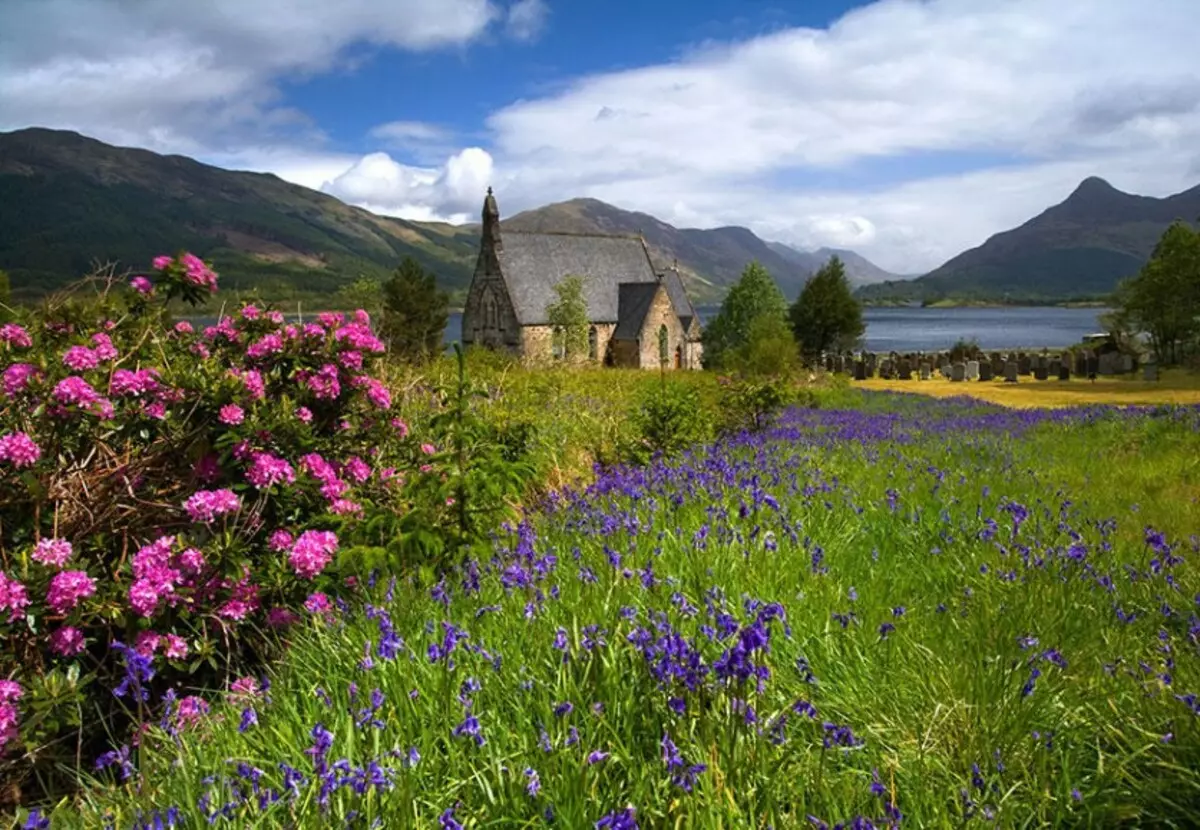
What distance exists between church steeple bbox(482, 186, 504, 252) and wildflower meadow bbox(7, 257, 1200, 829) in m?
52.2

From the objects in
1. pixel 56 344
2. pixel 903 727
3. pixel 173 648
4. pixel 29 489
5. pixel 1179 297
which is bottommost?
pixel 173 648

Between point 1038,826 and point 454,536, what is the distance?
127 inches

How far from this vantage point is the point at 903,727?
8.40 ft

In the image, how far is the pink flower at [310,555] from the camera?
4188 millimetres

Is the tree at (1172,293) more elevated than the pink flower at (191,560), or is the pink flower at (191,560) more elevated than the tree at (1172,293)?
the tree at (1172,293)

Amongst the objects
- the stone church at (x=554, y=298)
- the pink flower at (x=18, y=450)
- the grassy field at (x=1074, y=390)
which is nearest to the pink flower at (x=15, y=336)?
the pink flower at (x=18, y=450)

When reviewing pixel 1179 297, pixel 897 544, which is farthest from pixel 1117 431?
pixel 1179 297

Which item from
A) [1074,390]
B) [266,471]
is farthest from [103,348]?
[1074,390]

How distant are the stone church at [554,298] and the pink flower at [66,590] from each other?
5013 centimetres

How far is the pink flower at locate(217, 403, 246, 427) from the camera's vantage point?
14.5 feet

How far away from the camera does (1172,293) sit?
116 ft

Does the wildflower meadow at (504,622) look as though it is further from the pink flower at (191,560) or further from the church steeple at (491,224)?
the church steeple at (491,224)

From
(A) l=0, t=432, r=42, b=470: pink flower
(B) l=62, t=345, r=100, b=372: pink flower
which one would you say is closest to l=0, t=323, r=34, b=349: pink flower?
(B) l=62, t=345, r=100, b=372: pink flower

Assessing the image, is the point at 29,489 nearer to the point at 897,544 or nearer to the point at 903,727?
the point at 903,727
